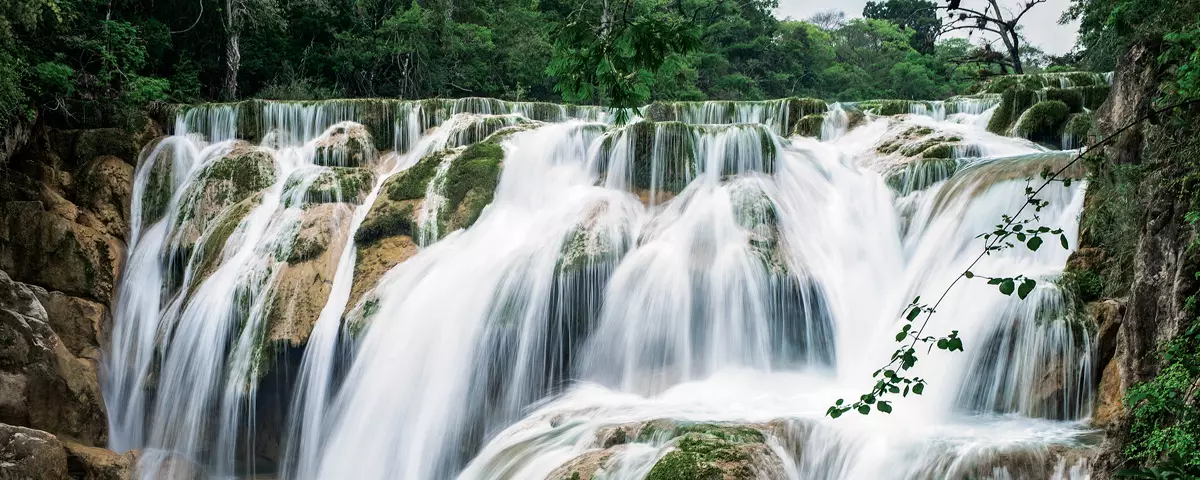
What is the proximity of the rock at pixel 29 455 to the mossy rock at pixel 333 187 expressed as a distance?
428 cm

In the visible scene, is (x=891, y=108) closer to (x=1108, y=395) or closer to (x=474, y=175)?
(x=474, y=175)

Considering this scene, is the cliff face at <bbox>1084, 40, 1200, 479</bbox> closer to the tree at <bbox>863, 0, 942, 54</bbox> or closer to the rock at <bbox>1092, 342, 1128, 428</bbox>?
the rock at <bbox>1092, 342, 1128, 428</bbox>

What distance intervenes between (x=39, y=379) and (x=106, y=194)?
168 inches

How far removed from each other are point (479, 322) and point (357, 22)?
14.1 metres

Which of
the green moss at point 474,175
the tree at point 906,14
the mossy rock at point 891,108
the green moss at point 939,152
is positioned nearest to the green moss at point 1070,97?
the mossy rock at point 891,108

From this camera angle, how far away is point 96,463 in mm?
8477

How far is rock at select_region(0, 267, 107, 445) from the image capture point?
867 centimetres

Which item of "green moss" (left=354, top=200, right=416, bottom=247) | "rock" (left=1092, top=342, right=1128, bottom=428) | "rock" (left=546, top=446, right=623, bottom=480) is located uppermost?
"green moss" (left=354, top=200, right=416, bottom=247)

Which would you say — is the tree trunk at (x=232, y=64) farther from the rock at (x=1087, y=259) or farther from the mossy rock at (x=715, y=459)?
the rock at (x=1087, y=259)

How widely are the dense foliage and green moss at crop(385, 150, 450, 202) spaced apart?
10.4 ft

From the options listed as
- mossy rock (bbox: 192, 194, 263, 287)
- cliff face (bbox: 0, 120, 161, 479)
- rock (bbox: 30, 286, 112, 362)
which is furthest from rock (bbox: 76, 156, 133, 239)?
mossy rock (bbox: 192, 194, 263, 287)

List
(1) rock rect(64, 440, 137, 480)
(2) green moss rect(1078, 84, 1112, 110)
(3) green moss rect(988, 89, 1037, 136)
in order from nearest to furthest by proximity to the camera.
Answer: (1) rock rect(64, 440, 137, 480) → (2) green moss rect(1078, 84, 1112, 110) → (3) green moss rect(988, 89, 1037, 136)

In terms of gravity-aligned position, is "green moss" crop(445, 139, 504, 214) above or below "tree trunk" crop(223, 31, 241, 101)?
below

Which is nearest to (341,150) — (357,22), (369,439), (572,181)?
(572,181)
